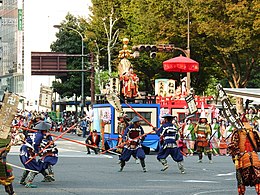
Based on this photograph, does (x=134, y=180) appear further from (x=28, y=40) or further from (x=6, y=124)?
(x=28, y=40)

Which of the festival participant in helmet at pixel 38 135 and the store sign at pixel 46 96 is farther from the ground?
the store sign at pixel 46 96

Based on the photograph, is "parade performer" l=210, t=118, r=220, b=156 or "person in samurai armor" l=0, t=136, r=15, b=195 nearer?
"person in samurai armor" l=0, t=136, r=15, b=195

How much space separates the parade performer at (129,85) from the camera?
113 ft

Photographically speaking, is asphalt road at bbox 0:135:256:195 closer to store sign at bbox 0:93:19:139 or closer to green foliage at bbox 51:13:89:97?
store sign at bbox 0:93:19:139

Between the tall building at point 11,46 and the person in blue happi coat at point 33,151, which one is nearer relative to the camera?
the person in blue happi coat at point 33,151

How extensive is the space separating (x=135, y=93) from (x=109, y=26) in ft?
96.6

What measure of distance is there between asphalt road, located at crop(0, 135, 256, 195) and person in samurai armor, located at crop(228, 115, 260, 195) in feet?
8.10

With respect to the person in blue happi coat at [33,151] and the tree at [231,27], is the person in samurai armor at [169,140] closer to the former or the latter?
the person in blue happi coat at [33,151]

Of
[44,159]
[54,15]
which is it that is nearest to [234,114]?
[44,159]

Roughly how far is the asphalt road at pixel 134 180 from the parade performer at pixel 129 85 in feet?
24.2

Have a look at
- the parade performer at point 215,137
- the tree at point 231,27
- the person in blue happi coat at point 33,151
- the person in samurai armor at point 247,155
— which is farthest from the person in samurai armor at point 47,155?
the tree at point 231,27

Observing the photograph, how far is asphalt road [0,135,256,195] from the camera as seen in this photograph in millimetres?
16625

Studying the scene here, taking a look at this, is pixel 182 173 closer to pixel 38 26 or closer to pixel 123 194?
pixel 123 194

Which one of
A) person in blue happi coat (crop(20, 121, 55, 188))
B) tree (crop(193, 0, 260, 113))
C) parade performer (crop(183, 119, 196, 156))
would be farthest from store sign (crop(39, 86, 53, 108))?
person in blue happi coat (crop(20, 121, 55, 188))
